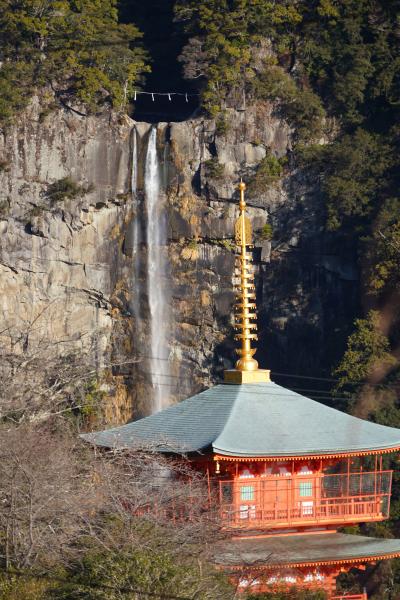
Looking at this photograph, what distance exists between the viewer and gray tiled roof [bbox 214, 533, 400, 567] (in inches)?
882

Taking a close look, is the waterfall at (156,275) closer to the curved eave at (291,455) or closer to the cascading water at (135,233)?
the cascading water at (135,233)

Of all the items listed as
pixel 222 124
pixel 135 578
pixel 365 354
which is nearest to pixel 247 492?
pixel 135 578

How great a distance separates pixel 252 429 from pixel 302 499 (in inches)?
49.4

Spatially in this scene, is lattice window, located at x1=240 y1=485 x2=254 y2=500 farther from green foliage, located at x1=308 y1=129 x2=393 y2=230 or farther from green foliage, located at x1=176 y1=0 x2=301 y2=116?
green foliage, located at x1=176 y1=0 x2=301 y2=116

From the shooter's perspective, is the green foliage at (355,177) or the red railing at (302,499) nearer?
the red railing at (302,499)

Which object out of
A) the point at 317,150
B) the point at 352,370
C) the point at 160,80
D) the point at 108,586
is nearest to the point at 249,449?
the point at 108,586

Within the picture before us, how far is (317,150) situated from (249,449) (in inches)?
1349

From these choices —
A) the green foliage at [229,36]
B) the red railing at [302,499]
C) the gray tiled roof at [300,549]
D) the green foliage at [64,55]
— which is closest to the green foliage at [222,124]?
the green foliage at [229,36]

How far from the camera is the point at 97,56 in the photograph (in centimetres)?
5694

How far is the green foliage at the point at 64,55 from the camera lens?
56531mm

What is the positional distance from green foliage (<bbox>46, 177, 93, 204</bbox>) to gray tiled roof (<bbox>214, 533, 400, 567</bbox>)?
3154cm

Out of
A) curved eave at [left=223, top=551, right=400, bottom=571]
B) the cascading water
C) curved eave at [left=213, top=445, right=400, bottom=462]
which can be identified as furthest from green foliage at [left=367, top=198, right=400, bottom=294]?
curved eave at [left=223, top=551, right=400, bottom=571]

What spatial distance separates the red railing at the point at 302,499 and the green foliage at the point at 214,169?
1246 inches

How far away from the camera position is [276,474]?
24.3 meters
